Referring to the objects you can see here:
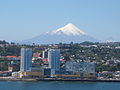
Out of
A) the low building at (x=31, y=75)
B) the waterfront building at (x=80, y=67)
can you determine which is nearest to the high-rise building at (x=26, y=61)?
the low building at (x=31, y=75)

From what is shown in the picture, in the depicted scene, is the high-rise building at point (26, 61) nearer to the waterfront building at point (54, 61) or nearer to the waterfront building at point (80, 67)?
the waterfront building at point (54, 61)

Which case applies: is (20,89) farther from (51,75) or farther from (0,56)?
(0,56)

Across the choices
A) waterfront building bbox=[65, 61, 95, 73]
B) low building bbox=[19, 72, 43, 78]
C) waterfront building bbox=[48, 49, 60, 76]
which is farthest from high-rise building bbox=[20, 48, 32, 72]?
→ waterfront building bbox=[65, 61, 95, 73]

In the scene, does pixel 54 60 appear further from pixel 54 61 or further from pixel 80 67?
pixel 80 67

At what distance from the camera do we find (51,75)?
2748 centimetres

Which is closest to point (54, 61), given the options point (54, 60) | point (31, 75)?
point (54, 60)

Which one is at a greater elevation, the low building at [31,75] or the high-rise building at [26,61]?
the high-rise building at [26,61]

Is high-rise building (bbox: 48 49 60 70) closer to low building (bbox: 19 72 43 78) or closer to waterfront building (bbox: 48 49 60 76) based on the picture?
waterfront building (bbox: 48 49 60 76)

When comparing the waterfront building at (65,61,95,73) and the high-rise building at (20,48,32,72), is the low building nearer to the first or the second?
the high-rise building at (20,48,32,72)

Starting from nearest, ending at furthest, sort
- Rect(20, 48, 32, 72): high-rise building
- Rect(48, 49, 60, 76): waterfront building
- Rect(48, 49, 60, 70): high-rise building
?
Rect(20, 48, 32, 72): high-rise building → Rect(48, 49, 60, 76): waterfront building → Rect(48, 49, 60, 70): high-rise building

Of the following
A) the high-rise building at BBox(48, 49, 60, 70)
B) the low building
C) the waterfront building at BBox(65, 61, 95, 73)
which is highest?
the high-rise building at BBox(48, 49, 60, 70)

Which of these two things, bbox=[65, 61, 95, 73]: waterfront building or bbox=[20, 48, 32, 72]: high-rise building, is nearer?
bbox=[20, 48, 32, 72]: high-rise building

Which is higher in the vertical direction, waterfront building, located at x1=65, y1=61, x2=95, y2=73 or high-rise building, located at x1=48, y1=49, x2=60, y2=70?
high-rise building, located at x1=48, y1=49, x2=60, y2=70

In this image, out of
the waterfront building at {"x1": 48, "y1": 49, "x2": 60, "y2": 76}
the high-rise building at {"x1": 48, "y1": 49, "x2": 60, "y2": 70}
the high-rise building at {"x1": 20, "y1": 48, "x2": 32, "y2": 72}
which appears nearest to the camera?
the high-rise building at {"x1": 20, "y1": 48, "x2": 32, "y2": 72}
